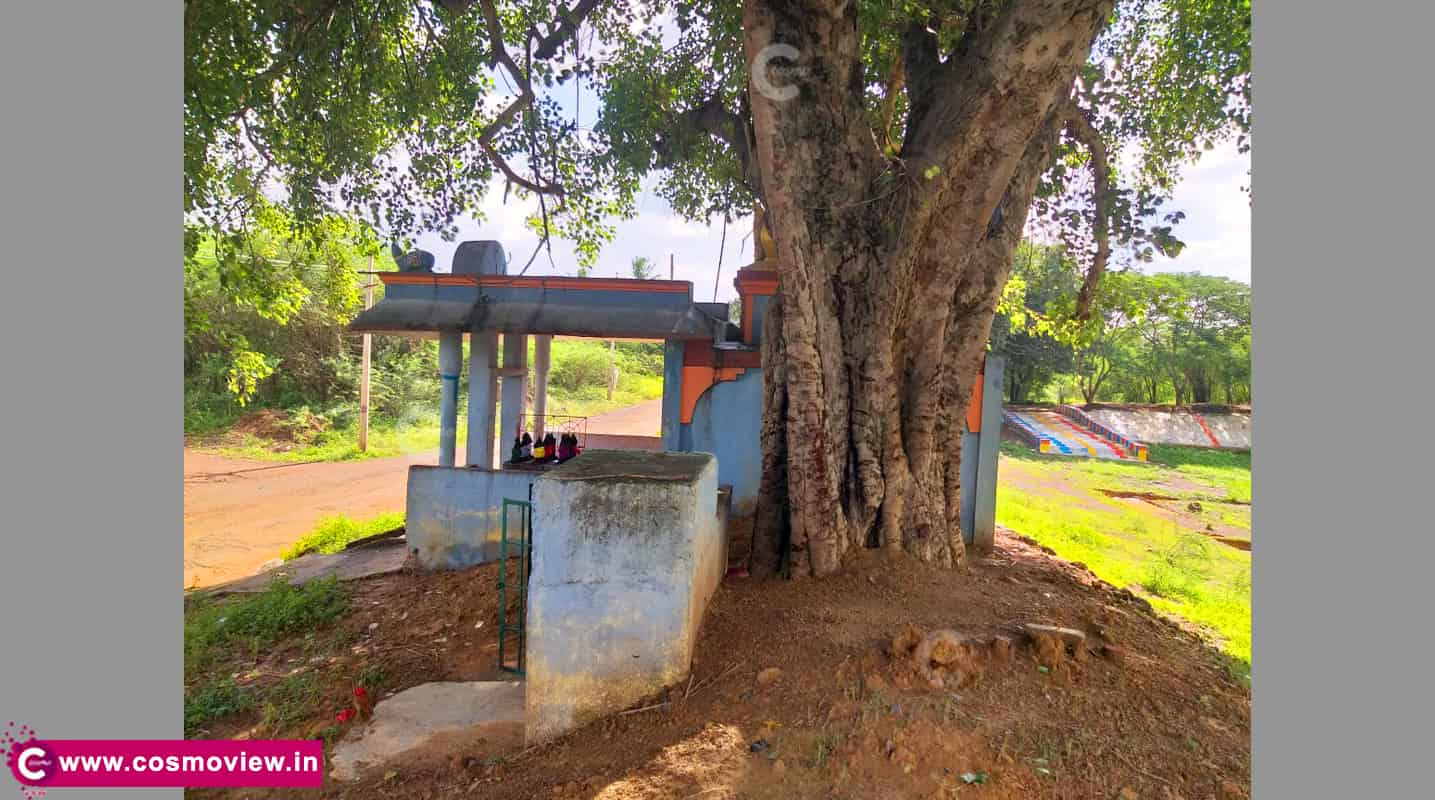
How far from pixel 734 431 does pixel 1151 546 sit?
7218mm

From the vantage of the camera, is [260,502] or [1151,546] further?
[260,502]

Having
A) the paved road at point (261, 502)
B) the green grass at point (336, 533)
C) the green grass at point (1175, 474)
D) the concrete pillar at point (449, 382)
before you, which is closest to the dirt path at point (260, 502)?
the paved road at point (261, 502)

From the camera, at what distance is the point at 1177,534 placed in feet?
38.9

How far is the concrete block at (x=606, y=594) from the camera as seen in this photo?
3.79 meters

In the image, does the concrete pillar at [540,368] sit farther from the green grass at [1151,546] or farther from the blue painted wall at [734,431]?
the green grass at [1151,546]

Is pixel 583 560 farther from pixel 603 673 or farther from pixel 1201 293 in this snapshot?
pixel 1201 293

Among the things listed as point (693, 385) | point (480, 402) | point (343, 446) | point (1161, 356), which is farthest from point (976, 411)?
point (1161, 356)

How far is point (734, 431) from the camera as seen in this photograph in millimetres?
8594

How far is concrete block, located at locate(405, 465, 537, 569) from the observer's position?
320 inches

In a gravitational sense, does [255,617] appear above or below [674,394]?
below

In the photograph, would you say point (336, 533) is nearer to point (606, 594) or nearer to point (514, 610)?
point (514, 610)

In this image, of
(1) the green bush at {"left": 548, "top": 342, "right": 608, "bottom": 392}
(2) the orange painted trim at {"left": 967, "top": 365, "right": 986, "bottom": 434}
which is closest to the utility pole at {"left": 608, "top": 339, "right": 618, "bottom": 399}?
(1) the green bush at {"left": 548, "top": 342, "right": 608, "bottom": 392}

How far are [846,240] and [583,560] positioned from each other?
2954mm

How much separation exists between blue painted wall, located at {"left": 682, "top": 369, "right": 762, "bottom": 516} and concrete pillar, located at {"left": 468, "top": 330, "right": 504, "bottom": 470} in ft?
8.44
